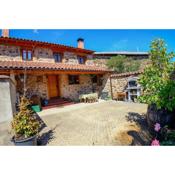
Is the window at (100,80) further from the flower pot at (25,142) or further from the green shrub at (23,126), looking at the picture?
the flower pot at (25,142)

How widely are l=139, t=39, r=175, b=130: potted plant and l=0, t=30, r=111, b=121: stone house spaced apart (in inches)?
245

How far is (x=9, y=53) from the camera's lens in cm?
1002

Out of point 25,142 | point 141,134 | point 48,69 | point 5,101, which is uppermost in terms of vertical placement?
point 48,69

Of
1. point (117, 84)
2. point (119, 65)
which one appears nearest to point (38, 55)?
point (117, 84)

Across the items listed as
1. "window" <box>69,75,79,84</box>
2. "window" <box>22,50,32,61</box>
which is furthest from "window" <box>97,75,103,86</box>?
"window" <box>22,50,32,61</box>

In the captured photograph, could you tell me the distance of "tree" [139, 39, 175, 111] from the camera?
13.7 feet

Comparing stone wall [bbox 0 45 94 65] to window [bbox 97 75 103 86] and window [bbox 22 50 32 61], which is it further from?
window [bbox 97 75 103 86]

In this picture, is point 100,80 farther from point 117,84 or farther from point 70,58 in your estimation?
point 70,58

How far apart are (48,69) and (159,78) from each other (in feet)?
21.6

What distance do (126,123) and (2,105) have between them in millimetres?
4348

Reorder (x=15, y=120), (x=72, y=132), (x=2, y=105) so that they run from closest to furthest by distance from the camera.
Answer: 1. (x=15, y=120)
2. (x=2, y=105)
3. (x=72, y=132)
